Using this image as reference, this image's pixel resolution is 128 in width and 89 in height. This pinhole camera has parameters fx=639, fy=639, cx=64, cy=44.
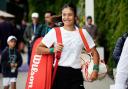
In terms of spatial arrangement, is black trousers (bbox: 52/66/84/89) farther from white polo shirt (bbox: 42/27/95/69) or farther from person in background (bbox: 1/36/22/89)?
person in background (bbox: 1/36/22/89)

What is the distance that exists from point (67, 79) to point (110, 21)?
10099mm

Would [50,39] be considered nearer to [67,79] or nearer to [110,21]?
[67,79]

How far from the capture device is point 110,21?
17312 mm

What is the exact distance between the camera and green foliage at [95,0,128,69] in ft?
50.7

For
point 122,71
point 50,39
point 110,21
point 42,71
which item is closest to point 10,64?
point 42,71

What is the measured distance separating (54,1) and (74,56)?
16782 mm

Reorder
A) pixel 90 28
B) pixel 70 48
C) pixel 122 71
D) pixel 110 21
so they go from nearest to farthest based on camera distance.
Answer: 1. pixel 122 71
2. pixel 70 48
3. pixel 90 28
4. pixel 110 21

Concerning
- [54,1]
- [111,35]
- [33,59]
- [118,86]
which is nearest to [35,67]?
[33,59]

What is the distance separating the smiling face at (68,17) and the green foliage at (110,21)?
24.9ft

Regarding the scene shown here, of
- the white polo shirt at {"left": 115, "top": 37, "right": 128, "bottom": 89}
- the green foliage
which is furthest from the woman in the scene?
the green foliage

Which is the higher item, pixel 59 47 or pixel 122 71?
pixel 59 47

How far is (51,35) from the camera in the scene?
7.38m

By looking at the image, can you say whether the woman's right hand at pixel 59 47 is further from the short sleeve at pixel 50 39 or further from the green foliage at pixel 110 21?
the green foliage at pixel 110 21

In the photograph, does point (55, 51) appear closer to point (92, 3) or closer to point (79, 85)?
point (79, 85)
